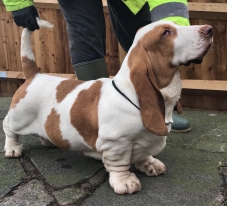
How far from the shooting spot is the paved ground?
2.26m

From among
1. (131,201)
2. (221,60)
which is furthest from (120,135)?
(221,60)

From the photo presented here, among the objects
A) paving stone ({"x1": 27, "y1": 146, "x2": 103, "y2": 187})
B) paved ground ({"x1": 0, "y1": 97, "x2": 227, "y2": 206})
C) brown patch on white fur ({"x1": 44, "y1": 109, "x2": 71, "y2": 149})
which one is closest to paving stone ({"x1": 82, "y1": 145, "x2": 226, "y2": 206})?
paved ground ({"x1": 0, "y1": 97, "x2": 227, "y2": 206})

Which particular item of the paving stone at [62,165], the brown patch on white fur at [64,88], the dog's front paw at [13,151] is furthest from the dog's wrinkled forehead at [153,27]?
the dog's front paw at [13,151]

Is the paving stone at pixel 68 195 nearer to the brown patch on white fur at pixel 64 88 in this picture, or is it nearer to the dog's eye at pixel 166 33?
the brown patch on white fur at pixel 64 88

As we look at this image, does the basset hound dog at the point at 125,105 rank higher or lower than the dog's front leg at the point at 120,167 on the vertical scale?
higher

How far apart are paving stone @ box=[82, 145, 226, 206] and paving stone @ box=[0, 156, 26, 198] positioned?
51 cm

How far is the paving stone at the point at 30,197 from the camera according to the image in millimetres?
2264

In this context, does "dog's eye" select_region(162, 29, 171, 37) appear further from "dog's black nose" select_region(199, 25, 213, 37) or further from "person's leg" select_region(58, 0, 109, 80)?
"person's leg" select_region(58, 0, 109, 80)

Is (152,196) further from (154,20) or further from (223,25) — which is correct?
(223,25)

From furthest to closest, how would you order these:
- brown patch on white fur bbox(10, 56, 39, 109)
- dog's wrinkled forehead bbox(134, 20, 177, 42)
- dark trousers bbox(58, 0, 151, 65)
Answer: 1. dark trousers bbox(58, 0, 151, 65)
2. brown patch on white fur bbox(10, 56, 39, 109)
3. dog's wrinkled forehead bbox(134, 20, 177, 42)

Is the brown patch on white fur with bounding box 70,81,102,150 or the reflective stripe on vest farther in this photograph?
the brown patch on white fur with bounding box 70,81,102,150

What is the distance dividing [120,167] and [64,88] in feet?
2.07

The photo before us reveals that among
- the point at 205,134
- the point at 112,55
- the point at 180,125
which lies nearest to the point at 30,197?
the point at 180,125

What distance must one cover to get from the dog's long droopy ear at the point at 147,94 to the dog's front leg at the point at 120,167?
21 cm
